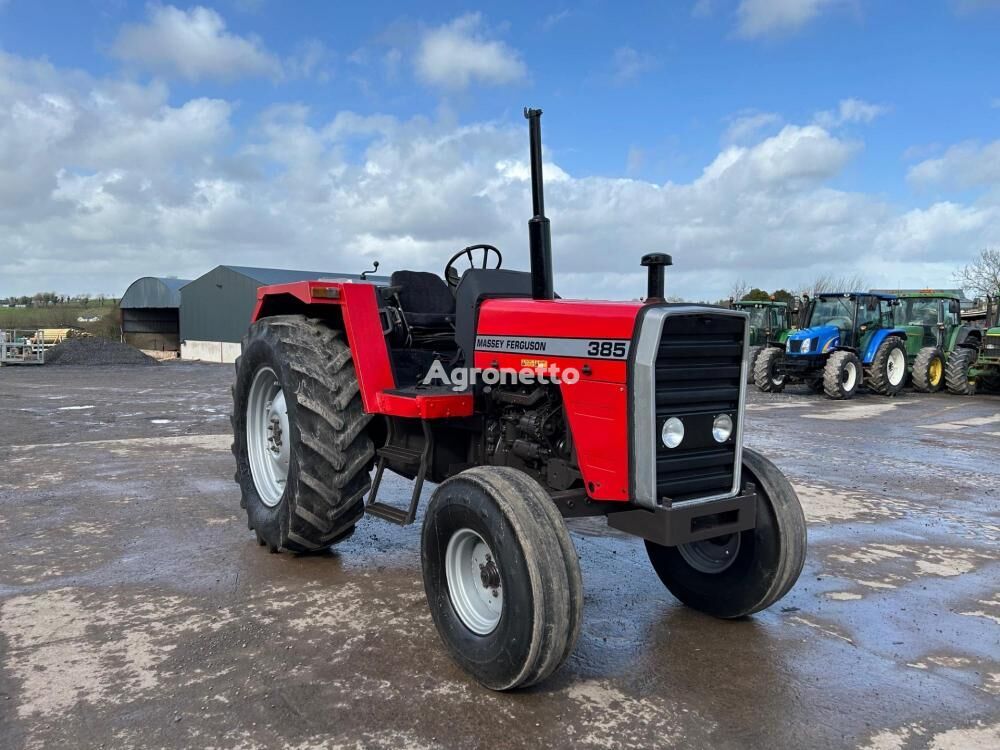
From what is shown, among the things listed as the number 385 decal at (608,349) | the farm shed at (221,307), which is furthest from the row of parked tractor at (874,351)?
the farm shed at (221,307)

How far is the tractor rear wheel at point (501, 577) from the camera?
279cm

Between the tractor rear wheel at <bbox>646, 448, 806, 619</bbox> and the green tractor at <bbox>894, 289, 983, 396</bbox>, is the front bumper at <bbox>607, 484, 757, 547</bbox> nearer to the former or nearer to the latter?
the tractor rear wheel at <bbox>646, 448, 806, 619</bbox>

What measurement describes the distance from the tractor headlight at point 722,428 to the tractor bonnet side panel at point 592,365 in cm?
49

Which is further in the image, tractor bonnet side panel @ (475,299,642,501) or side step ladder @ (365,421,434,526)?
side step ladder @ (365,421,434,526)

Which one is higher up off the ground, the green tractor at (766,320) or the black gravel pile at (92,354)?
the green tractor at (766,320)

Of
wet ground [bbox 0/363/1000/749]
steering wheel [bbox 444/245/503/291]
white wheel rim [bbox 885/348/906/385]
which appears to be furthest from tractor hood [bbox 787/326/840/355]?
steering wheel [bbox 444/245/503/291]

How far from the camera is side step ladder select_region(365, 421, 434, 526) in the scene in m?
3.92

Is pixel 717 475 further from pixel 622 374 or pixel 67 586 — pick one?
pixel 67 586

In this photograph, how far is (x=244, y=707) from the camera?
284 cm

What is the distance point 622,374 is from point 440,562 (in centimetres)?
110

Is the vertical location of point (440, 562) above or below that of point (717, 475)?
below

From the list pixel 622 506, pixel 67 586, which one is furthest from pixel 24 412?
pixel 622 506

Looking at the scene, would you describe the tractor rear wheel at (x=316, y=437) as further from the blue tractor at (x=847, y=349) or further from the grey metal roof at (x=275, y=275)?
the grey metal roof at (x=275, y=275)

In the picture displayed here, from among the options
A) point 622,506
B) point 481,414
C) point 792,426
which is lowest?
point 792,426
